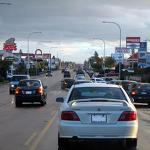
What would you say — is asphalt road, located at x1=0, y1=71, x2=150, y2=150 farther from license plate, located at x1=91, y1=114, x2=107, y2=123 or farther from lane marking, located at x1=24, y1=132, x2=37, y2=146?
license plate, located at x1=91, y1=114, x2=107, y2=123

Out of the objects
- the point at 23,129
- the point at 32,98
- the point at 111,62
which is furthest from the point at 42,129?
the point at 111,62

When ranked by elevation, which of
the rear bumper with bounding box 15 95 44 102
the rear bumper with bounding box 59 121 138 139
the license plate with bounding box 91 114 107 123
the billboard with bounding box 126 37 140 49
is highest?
the billboard with bounding box 126 37 140 49

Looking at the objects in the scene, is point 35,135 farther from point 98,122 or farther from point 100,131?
point 100,131

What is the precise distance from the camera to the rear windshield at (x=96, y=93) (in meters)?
13.2

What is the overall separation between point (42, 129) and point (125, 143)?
5.93m

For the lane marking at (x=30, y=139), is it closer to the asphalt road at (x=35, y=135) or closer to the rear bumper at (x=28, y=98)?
the asphalt road at (x=35, y=135)

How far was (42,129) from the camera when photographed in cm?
1794

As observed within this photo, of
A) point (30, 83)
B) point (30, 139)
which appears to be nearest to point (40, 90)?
point (30, 83)

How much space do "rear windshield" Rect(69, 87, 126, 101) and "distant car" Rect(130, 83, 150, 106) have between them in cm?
2080

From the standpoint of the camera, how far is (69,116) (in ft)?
39.7

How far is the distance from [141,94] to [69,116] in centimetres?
2229

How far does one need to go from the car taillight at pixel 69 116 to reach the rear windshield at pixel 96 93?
0.97 metres

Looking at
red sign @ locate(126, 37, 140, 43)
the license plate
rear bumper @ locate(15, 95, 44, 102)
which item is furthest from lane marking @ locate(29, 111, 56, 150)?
red sign @ locate(126, 37, 140, 43)

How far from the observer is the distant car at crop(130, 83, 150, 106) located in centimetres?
3394
